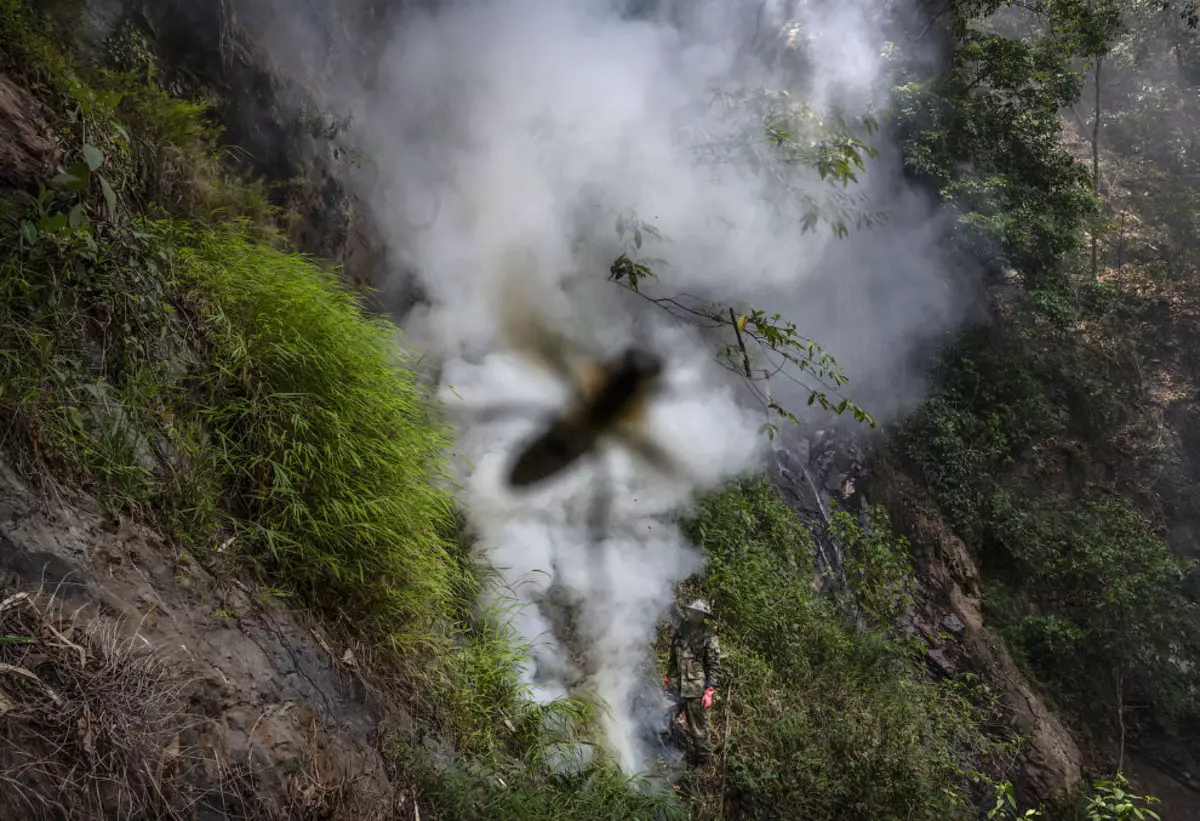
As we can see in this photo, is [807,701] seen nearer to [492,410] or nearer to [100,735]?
[492,410]

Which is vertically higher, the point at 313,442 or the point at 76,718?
the point at 313,442

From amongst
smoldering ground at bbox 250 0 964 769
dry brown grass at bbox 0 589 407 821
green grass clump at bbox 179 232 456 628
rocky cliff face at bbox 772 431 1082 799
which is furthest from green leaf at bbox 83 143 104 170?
rocky cliff face at bbox 772 431 1082 799

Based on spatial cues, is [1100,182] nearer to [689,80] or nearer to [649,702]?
[689,80]

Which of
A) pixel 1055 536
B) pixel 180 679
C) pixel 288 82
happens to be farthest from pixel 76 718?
pixel 1055 536

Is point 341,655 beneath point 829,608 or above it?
beneath

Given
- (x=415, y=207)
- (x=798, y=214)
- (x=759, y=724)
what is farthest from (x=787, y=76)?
(x=759, y=724)

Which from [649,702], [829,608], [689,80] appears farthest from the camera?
[689,80]

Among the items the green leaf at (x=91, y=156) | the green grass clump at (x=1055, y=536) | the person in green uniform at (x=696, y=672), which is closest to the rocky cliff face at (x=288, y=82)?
the green leaf at (x=91, y=156)
